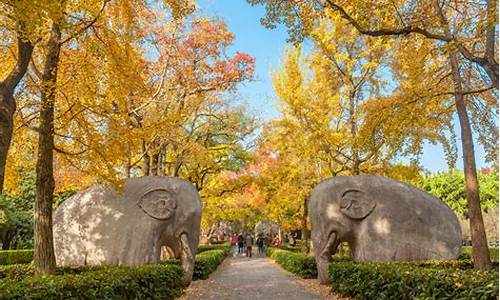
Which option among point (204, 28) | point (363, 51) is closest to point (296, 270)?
point (363, 51)

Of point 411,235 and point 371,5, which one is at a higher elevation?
point 371,5

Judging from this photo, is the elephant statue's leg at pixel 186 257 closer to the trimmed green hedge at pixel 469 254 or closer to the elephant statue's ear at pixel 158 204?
the elephant statue's ear at pixel 158 204

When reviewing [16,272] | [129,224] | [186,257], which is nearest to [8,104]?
[16,272]

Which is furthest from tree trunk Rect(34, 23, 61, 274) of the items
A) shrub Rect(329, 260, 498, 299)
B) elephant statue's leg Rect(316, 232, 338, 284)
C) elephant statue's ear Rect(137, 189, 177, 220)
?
elephant statue's leg Rect(316, 232, 338, 284)

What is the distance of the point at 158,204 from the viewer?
39.3ft

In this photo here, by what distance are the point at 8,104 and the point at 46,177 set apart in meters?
2.45

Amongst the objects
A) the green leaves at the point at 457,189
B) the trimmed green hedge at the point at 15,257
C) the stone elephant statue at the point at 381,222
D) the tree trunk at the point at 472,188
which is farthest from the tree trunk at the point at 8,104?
the green leaves at the point at 457,189

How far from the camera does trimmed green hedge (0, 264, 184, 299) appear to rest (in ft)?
16.3

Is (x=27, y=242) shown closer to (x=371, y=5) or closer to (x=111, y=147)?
(x=111, y=147)

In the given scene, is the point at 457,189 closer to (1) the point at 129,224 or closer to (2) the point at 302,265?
(2) the point at 302,265

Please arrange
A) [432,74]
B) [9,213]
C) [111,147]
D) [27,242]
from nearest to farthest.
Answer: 1. [111,147]
2. [432,74]
3. [9,213]
4. [27,242]

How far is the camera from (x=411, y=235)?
467 inches

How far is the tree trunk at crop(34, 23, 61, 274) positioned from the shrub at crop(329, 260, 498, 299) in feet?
18.9

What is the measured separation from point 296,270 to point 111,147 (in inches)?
376
